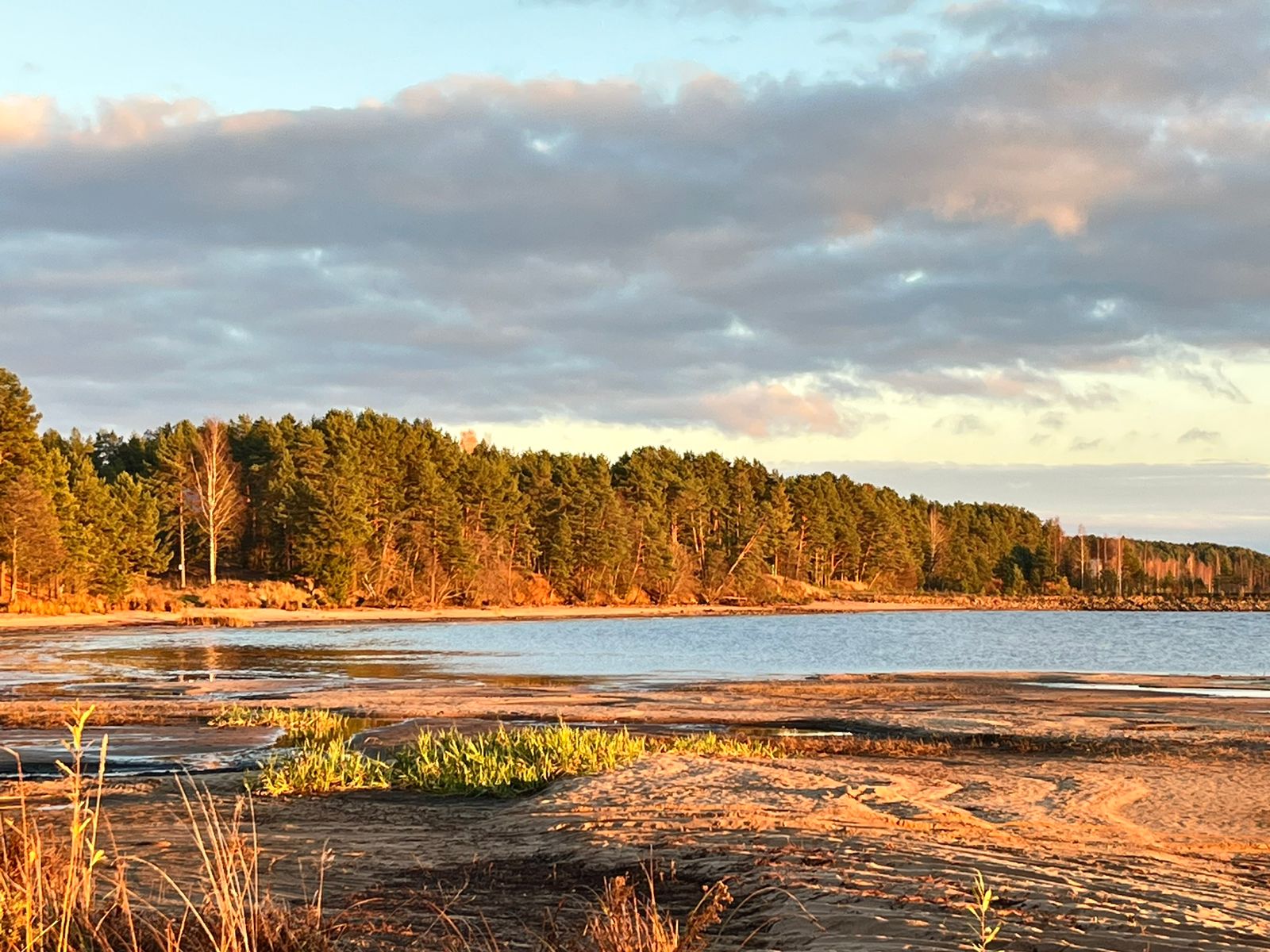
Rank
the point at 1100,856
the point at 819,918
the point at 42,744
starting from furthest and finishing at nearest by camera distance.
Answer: the point at 42,744, the point at 1100,856, the point at 819,918

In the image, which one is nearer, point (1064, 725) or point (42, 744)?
point (42, 744)

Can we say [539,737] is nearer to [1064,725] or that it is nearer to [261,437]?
[1064,725]

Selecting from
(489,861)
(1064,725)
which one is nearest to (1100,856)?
(489,861)

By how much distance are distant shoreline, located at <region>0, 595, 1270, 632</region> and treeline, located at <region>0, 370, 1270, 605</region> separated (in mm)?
3624

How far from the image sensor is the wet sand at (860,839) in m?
8.89

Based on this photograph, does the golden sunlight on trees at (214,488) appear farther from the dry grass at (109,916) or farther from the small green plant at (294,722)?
the dry grass at (109,916)

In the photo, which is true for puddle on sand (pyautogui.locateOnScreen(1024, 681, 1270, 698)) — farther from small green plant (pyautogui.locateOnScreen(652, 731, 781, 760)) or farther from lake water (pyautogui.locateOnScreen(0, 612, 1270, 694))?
small green plant (pyautogui.locateOnScreen(652, 731, 781, 760))

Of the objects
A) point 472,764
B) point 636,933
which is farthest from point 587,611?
point 636,933

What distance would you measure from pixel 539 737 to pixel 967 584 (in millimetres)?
182088

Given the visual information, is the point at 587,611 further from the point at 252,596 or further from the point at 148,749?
the point at 148,749

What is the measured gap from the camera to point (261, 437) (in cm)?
12406

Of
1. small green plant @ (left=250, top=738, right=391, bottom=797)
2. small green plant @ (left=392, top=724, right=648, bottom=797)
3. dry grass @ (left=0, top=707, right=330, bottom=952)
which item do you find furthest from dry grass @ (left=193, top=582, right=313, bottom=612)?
dry grass @ (left=0, top=707, right=330, bottom=952)

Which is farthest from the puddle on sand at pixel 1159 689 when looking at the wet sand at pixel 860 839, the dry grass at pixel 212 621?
the dry grass at pixel 212 621

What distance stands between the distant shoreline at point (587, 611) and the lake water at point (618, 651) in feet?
11.7
